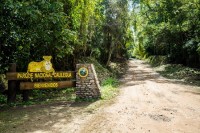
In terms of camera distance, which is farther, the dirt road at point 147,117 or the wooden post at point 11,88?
the wooden post at point 11,88

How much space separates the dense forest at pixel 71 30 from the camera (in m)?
11.0

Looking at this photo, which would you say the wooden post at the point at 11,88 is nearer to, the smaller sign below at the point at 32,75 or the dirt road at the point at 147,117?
the smaller sign below at the point at 32,75

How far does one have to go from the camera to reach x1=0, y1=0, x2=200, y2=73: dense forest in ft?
36.0

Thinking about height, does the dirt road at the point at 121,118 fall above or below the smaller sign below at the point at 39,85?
below

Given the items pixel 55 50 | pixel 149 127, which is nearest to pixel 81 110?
pixel 149 127

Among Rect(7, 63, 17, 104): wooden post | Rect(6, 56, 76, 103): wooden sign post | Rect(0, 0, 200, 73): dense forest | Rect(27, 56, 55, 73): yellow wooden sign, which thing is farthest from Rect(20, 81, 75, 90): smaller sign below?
Rect(0, 0, 200, 73): dense forest

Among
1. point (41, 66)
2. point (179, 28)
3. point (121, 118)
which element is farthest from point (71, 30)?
point (179, 28)

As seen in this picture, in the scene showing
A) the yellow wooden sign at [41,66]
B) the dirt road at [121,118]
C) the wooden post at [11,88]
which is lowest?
the dirt road at [121,118]

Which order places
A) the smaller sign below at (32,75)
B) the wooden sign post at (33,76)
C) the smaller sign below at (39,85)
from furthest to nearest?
the smaller sign below at (39,85)
the wooden sign post at (33,76)
the smaller sign below at (32,75)

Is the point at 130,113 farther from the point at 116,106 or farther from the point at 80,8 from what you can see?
the point at 80,8

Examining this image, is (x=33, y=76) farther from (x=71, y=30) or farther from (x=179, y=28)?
(x=179, y=28)

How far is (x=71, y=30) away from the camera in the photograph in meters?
16.4

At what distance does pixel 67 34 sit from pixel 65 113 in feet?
17.5

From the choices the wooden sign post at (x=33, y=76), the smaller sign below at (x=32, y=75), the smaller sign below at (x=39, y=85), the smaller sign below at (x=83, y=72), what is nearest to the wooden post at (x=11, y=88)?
the wooden sign post at (x=33, y=76)
